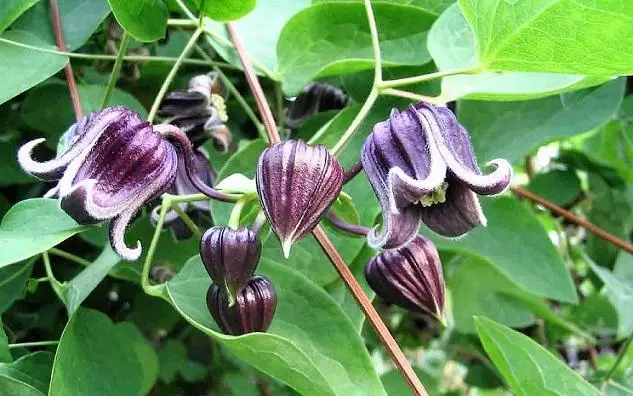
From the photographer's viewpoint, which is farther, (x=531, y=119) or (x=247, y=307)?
(x=531, y=119)

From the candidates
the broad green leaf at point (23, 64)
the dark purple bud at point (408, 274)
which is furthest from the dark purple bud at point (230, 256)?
the broad green leaf at point (23, 64)

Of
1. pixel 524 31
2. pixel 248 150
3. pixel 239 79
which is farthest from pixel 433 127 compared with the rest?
pixel 239 79

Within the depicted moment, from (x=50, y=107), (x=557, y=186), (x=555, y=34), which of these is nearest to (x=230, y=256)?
(x=555, y=34)

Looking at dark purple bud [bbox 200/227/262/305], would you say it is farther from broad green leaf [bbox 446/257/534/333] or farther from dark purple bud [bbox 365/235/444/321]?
broad green leaf [bbox 446/257/534/333]

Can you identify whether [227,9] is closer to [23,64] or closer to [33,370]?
[23,64]

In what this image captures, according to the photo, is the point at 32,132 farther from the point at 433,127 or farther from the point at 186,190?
the point at 433,127

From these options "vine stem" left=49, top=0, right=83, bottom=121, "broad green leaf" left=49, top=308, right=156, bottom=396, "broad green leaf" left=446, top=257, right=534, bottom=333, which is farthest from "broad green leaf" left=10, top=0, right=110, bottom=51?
"broad green leaf" left=446, top=257, right=534, bottom=333

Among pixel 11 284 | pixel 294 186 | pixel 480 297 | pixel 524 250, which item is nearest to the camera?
pixel 294 186
